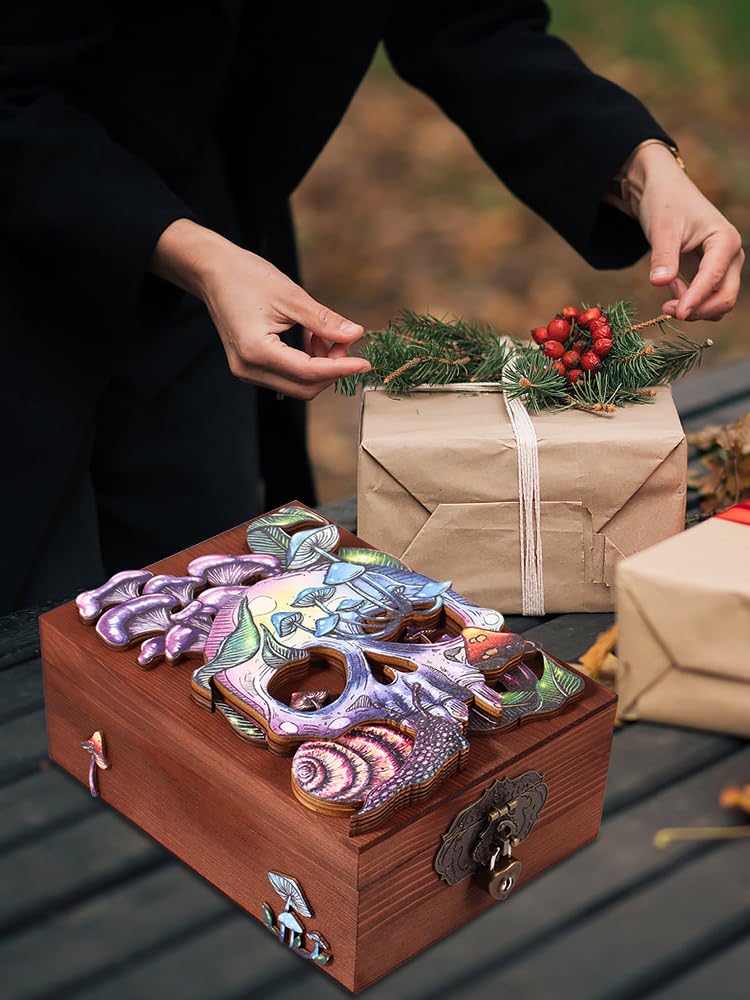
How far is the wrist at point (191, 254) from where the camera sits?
1110mm

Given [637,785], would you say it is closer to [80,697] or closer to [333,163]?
[80,697]

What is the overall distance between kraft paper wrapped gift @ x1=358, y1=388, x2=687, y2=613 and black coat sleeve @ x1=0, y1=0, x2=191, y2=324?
0.90 feet

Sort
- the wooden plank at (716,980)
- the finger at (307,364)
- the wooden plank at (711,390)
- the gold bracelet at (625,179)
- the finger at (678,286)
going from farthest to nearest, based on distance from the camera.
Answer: the wooden plank at (711,390) → the gold bracelet at (625,179) → the finger at (678,286) → the finger at (307,364) → the wooden plank at (716,980)

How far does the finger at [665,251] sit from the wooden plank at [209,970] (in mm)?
729

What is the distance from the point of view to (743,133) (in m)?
4.87

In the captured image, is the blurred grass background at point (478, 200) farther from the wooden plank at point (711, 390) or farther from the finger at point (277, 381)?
the finger at point (277, 381)

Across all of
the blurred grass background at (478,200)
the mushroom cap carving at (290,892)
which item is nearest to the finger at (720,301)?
the mushroom cap carving at (290,892)

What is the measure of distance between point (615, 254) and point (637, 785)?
71 centimetres

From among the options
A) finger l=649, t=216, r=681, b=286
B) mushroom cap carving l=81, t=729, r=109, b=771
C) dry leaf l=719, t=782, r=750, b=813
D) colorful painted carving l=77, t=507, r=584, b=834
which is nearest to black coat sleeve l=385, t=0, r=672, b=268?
finger l=649, t=216, r=681, b=286

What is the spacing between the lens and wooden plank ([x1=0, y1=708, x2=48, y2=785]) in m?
1.00

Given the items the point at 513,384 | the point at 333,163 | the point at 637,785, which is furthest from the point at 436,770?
the point at 333,163

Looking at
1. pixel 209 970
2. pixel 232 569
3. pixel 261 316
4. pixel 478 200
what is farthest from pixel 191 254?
pixel 478 200

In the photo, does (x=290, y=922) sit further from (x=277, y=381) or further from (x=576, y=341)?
(x=576, y=341)

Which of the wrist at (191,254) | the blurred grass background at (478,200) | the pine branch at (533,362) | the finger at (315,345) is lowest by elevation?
the blurred grass background at (478,200)
